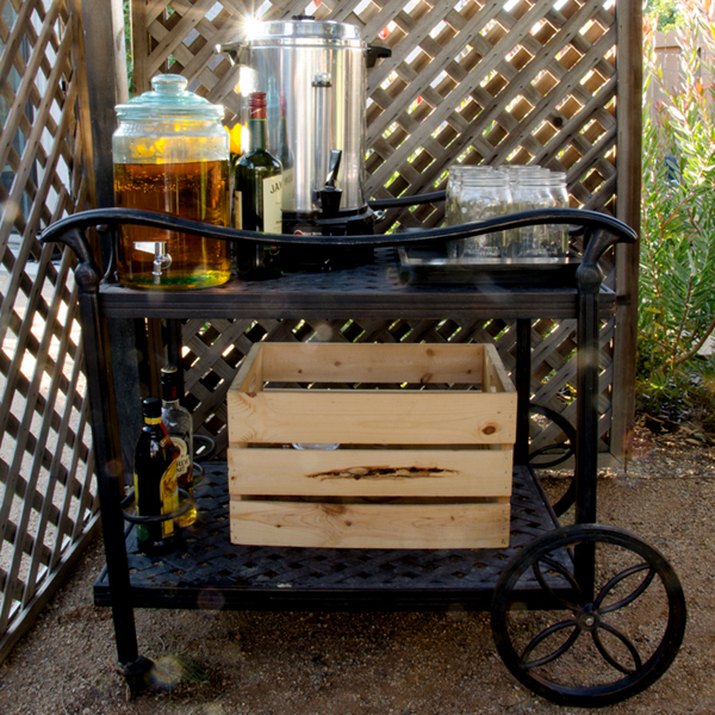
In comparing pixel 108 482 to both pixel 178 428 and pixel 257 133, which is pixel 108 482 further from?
pixel 257 133

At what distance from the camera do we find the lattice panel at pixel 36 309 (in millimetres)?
1871

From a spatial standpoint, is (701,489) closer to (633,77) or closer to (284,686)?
(633,77)

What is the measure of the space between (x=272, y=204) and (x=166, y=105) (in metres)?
0.27

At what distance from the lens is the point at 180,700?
1.75m

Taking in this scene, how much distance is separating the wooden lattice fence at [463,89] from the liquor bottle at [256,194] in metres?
0.80

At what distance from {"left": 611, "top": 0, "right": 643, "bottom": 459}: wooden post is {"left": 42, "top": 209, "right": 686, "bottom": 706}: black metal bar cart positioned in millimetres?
868

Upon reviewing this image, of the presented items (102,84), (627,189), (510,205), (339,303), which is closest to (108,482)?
(339,303)

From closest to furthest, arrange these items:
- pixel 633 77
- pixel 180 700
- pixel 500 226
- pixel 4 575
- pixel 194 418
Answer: pixel 500 226
pixel 180 700
pixel 4 575
pixel 633 77
pixel 194 418

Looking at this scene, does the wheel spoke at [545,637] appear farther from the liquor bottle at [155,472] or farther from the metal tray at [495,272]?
the liquor bottle at [155,472]

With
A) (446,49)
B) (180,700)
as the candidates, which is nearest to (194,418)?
(180,700)

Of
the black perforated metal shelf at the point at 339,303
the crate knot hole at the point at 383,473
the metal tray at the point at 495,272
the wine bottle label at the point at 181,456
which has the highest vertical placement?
the metal tray at the point at 495,272

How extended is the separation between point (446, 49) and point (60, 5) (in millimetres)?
1011

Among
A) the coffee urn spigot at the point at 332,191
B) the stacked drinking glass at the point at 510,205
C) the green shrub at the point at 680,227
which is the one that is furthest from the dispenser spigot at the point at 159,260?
the green shrub at the point at 680,227

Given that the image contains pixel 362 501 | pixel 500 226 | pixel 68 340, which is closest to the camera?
pixel 500 226
